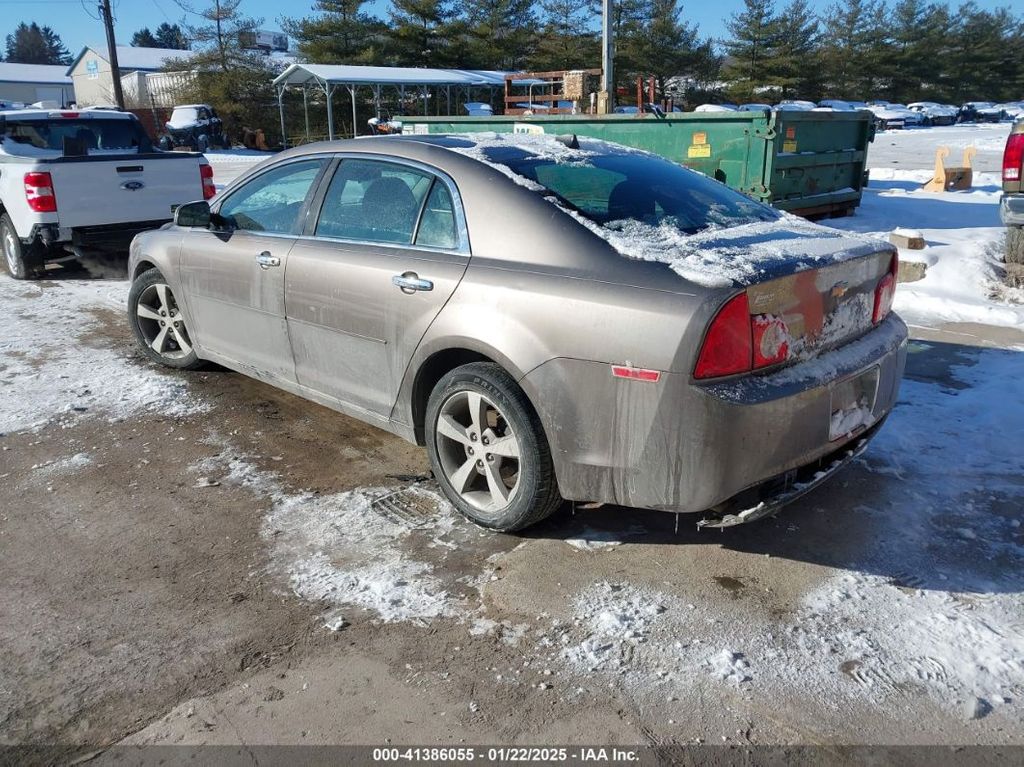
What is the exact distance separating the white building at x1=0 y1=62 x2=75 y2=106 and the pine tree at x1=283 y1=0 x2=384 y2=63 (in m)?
32.3

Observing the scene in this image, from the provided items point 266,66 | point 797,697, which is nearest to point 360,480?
point 797,697

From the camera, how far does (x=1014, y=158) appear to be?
761 centimetres

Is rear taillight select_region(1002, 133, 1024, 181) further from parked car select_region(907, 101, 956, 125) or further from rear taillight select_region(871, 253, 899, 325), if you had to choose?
parked car select_region(907, 101, 956, 125)

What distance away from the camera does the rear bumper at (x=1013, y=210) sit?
7.39 metres

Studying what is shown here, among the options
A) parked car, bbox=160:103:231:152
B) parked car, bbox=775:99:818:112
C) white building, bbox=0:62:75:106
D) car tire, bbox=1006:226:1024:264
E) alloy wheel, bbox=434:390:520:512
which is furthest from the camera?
white building, bbox=0:62:75:106

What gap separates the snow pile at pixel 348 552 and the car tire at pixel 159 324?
1.79m

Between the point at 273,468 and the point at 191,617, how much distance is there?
1.33 metres

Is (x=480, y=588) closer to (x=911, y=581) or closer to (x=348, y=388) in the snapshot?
(x=348, y=388)

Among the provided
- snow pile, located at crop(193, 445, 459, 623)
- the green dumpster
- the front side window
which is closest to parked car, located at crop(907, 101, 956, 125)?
the green dumpster

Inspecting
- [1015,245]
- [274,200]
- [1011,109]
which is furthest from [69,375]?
[1011,109]

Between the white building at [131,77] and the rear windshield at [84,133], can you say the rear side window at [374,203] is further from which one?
the white building at [131,77]

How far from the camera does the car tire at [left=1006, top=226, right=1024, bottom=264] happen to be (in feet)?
25.7

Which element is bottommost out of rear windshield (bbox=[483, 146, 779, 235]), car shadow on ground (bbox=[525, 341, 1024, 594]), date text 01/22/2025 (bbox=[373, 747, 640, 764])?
date text 01/22/2025 (bbox=[373, 747, 640, 764])

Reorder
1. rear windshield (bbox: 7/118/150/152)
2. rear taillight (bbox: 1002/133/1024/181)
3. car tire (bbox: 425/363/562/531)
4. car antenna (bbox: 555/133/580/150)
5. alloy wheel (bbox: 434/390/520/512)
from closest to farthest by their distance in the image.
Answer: car tire (bbox: 425/363/562/531) < alloy wheel (bbox: 434/390/520/512) < car antenna (bbox: 555/133/580/150) < rear taillight (bbox: 1002/133/1024/181) < rear windshield (bbox: 7/118/150/152)
